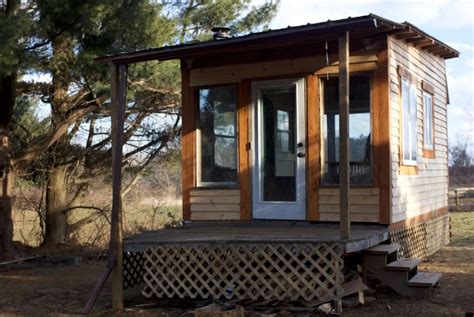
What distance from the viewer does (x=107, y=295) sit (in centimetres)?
755

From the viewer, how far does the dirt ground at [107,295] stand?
6254 millimetres

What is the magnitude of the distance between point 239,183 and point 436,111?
4.40 meters

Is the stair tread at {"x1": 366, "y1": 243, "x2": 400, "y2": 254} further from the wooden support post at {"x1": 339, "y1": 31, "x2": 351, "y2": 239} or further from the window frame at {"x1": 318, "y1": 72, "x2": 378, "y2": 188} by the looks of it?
the wooden support post at {"x1": 339, "y1": 31, "x2": 351, "y2": 239}

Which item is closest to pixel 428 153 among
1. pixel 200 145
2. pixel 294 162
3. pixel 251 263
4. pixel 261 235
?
pixel 294 162

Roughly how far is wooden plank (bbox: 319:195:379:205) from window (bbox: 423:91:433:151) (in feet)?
8.26

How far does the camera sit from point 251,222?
8180 mm

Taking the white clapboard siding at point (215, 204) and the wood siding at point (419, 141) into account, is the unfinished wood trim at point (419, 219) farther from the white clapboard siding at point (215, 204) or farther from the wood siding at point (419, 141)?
the white clapboard siding at point (215, 204)

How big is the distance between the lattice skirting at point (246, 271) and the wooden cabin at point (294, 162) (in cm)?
1

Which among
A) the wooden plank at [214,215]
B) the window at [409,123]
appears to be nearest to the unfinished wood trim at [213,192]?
the wooden plank at [214,215]

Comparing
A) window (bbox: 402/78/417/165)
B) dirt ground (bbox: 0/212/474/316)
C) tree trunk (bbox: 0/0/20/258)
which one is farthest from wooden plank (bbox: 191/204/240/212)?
tree trunk (bbox: 0/0/20/258)

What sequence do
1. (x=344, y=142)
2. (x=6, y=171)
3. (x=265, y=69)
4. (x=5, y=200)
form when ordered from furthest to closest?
1. (x=6, y=171)
2. (x=5, y=200)
3. (x=265, y=69)
4. (x=344, y=142)

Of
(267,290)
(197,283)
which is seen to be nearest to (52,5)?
(197,283)

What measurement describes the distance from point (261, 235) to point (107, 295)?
7.61 ft

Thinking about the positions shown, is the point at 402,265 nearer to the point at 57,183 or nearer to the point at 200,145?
the point at 200,145
